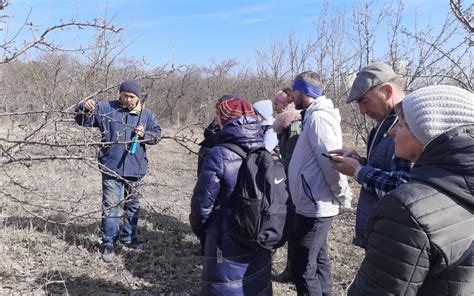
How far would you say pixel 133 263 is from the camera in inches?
174

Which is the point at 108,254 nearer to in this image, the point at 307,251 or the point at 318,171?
the point at 307,251

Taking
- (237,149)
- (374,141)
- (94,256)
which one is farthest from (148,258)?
(374,141)

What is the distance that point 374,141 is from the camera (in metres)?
2.37

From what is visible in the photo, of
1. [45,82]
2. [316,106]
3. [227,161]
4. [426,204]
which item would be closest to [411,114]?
[426,204]

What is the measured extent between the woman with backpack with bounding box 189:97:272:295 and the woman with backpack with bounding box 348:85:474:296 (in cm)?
136

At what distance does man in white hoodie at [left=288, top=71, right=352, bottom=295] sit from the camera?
2932 mm

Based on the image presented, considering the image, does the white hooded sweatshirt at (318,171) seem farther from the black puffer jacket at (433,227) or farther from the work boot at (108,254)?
the work boot at (108,254)

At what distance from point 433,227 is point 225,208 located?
1578 millimetres

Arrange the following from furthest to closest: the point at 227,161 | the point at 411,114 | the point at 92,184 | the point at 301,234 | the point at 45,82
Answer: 1. the point at 92,184
2. the point at 45,82
3. the point at 301,234
4. the point at 227,161
5. the point at 411,114

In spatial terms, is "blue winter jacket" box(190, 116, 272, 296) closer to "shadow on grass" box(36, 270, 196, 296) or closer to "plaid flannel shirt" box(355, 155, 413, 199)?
"plaid flannel shirt" box(355, 155, 413, 199)

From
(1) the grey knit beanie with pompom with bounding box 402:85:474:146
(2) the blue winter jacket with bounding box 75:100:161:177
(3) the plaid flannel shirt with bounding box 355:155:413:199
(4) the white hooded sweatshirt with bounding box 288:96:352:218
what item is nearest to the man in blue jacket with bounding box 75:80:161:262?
(2) the blue winter jacket with bounding box 75:100:161:177

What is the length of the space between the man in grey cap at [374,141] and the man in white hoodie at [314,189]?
1.36 ft

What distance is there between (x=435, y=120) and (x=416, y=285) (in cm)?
49

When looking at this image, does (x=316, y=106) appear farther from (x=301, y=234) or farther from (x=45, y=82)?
(x=45, y=82)
